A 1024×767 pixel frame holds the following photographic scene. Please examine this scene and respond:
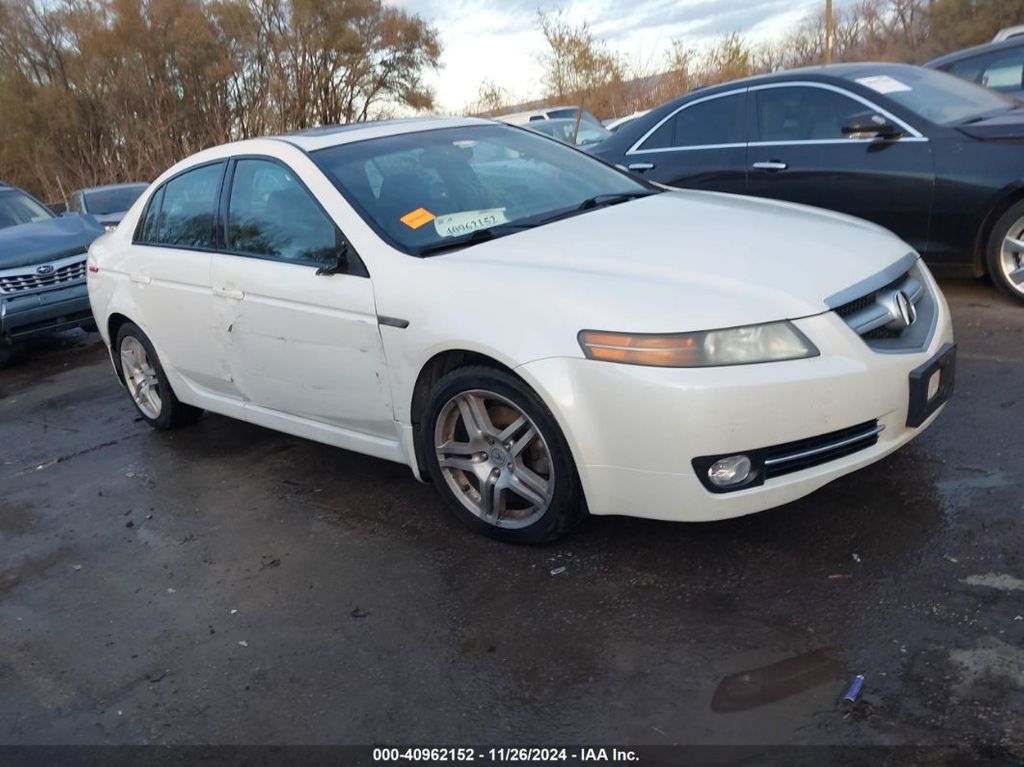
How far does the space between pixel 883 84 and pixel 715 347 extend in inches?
170

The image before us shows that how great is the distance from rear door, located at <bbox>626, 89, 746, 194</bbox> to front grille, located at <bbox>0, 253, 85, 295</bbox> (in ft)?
18.0

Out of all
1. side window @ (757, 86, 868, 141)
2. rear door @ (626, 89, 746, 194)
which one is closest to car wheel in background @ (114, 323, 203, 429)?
rear door @ (626, 89, 746, 194)

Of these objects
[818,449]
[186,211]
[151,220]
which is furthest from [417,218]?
[151,220]

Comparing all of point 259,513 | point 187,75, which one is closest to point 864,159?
point 259,513

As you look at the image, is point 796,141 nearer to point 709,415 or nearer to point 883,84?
point 883,84

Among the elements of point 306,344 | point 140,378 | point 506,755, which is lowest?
point 506,755

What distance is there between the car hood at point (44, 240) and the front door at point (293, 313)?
5409 mm

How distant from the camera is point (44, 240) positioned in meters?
9.70

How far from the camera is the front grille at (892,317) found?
339cm

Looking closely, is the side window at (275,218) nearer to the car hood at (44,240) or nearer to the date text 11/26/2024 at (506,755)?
the date text 11/26/2024 at (506,755)

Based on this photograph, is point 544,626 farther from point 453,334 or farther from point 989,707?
point 989,707

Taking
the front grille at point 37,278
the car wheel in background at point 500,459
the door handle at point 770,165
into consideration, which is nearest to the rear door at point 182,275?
the car wheel in background at point 500,459

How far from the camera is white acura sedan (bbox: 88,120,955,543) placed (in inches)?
127

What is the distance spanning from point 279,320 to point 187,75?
95.6 feet
